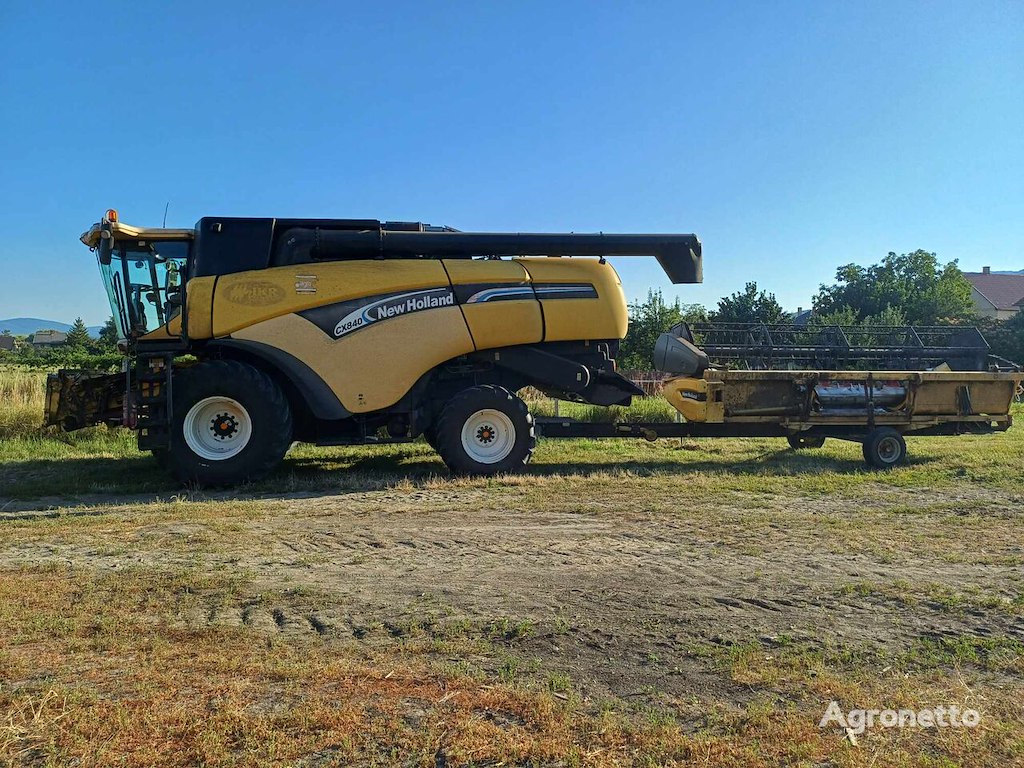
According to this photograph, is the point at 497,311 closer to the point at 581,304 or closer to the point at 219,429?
the point at 581,304

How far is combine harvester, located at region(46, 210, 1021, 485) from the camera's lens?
26.9 ft

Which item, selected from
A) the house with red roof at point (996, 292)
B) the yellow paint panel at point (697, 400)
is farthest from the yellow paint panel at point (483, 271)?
the house with red roof at point (996, 292)

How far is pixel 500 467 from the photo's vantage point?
8898mm

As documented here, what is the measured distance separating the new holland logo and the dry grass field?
2159 mm

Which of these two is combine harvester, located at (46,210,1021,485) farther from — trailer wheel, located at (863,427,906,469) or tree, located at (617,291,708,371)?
tree, located at (617,291,708,371)

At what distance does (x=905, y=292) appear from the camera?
39.8 metres

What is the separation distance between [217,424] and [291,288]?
1.81 m

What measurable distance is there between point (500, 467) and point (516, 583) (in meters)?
4.46

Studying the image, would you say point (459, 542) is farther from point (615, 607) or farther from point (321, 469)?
point (321, 469)

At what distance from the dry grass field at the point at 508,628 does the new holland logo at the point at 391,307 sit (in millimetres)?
2159

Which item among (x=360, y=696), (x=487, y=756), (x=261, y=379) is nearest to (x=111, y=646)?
(x=360, y=696)

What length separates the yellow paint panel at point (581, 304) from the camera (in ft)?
30.0

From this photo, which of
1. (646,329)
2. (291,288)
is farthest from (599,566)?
(646,329)

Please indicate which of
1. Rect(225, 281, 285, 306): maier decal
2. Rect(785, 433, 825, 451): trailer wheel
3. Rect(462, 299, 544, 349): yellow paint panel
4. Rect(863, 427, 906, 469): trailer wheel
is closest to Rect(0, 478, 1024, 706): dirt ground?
Rect(863, 427, 906, 469): trailer wheel
